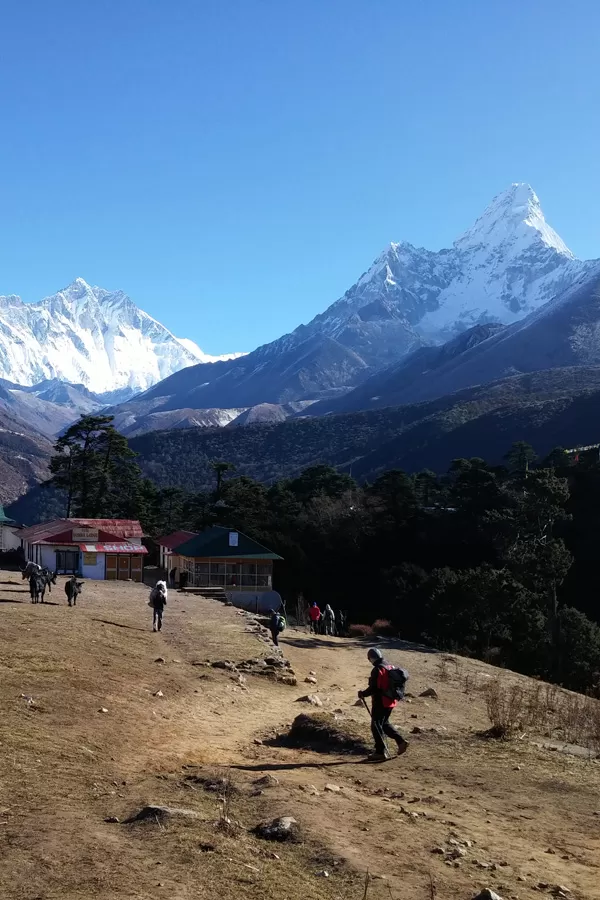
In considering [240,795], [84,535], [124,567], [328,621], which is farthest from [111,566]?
[240,795]

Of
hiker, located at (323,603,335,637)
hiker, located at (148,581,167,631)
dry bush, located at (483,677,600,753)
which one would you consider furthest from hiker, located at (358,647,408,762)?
hiker, located at (323,603,335,637)

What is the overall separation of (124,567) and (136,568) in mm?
673

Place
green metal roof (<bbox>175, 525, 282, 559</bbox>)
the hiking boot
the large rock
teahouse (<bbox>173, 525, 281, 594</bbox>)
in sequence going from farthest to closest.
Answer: teahouse (<bbox>173, 525, 281, 594</bbox>) < green metal roof (<bbox>175, 525, 282, 559</bbox>) < the hiking boot < the large rock

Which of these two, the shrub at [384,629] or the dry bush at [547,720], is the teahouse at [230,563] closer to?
the shrub at [384,629]

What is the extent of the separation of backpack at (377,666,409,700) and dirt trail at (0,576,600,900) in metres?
0.78

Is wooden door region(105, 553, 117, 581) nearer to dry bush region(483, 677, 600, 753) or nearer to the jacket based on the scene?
dry bush region(483, 677, 600, 753)

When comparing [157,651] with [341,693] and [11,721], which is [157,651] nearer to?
[341,693]

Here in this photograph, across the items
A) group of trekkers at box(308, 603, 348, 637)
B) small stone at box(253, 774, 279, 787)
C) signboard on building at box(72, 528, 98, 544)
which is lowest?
group of trekkers at box(308, 603, 348, 637)

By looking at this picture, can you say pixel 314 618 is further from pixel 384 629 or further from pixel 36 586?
pixel 36 586

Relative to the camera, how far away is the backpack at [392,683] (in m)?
10.3

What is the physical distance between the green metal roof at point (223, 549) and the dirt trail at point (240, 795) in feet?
92.1

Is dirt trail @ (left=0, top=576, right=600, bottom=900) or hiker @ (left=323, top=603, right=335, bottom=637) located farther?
hiker @ (left=323, top=603, right=335, bottom=637)

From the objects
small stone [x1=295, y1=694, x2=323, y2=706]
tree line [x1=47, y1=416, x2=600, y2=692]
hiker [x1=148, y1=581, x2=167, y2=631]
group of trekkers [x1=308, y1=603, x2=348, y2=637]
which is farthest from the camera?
tree line [x1=47, y1=416, x2=600, y2=692]

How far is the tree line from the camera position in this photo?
3875cm
